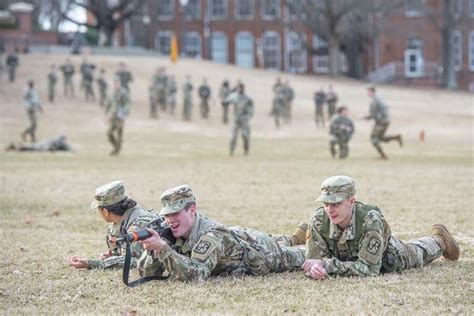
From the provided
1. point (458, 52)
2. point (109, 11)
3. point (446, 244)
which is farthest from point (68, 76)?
point (446, 244)

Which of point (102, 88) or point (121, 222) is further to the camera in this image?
point (102, 88)

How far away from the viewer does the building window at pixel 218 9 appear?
73.4m

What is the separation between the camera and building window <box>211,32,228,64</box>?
7388 centimetres

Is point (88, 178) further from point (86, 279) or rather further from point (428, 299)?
point (428, 299)

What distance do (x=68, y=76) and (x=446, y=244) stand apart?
4155 cm

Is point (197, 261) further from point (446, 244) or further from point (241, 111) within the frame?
point (241, 111)

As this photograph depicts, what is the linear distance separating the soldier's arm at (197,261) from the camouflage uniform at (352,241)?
2.85ft

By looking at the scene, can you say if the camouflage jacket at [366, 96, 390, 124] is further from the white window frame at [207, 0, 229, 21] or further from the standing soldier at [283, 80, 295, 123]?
the white window frame at [207, 0, 229, 21]

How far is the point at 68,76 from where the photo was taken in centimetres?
4959

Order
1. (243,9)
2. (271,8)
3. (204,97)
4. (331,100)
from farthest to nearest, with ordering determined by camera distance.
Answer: (243,9)
(271,8)
(204,97)
(331,100)

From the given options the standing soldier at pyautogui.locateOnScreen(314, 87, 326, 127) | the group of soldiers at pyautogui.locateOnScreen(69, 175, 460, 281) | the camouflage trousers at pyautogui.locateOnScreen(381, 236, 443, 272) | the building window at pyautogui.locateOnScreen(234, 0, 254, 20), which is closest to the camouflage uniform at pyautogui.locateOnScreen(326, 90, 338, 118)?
the standing soldier at pyautogui.locateOnScreen(314, 87, 326, 127)

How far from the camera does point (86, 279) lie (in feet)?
29.7

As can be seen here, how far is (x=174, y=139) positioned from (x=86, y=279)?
2884 cm

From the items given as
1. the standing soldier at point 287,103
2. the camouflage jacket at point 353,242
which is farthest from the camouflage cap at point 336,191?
the standing soldier at point 287,103
